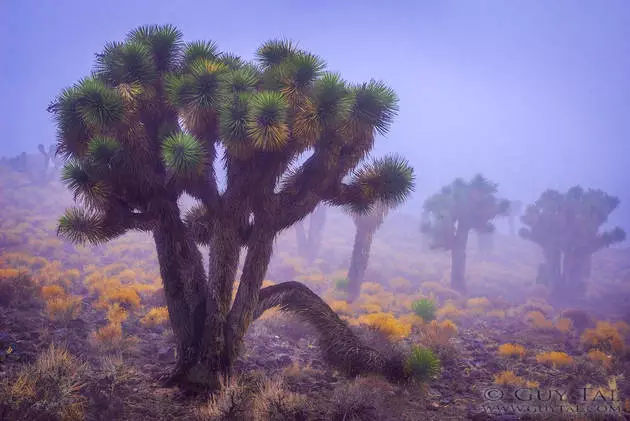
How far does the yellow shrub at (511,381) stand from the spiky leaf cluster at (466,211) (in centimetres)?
2226

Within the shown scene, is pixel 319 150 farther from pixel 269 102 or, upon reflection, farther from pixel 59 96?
pixel 59 96

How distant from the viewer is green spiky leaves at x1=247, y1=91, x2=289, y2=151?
23.7 feet

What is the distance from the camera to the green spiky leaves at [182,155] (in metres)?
7.09

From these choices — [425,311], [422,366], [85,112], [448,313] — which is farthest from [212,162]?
[448,313]

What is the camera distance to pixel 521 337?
53.3 ft

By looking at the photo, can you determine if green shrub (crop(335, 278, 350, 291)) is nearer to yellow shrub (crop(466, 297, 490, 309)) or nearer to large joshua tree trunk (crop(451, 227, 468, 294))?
yellow shrub (crop(466, 297, 490, 309))

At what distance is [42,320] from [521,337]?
17.3 metres

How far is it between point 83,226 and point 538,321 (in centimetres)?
2110

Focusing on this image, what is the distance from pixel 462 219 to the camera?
31984mm

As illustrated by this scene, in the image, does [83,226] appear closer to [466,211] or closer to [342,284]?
[342,284]

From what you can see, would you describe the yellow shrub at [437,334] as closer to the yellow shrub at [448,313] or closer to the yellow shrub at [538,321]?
the yellow shrub at [448,313]

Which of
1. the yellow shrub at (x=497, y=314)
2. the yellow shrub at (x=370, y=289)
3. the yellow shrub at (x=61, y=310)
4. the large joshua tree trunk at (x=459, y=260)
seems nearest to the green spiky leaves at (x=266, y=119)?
the yellow shrub at (x=61, y=310)

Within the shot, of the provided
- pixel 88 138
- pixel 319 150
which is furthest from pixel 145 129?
pixel 319 150

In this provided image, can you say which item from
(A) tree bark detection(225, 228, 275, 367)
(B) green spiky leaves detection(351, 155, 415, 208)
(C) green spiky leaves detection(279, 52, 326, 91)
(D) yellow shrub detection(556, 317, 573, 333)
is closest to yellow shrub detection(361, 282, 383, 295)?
(D) yellow shrub detection(556, 317, 573, 333)
